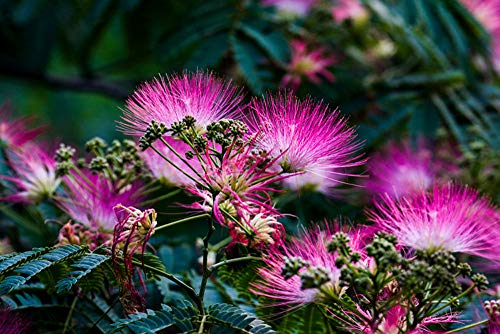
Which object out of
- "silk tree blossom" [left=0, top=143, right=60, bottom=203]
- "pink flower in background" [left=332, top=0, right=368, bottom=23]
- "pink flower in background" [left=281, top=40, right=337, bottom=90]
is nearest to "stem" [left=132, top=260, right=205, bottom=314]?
"silk tree blossom" [left=0, top=143, right=60, bottom=203]

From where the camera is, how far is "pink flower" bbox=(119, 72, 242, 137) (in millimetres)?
1767

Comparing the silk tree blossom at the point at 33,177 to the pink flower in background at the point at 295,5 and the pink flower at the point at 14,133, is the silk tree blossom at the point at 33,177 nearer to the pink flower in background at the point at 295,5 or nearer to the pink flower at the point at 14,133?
the pink flower at the point at 14,133

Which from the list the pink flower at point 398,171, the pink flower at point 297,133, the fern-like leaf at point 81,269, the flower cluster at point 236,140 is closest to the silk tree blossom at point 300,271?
the flower cluster at point 236,140

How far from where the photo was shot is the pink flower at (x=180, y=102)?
5.80ft

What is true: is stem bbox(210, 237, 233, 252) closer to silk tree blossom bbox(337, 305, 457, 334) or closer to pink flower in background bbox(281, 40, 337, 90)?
silk tree blossom bbox(337, 305, 457, 334)

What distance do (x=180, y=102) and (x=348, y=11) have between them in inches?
89.5

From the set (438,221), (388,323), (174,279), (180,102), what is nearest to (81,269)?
(174,279)

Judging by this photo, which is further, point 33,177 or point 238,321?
point 33,177

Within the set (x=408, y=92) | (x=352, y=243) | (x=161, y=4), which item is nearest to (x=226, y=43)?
(x=161, y=4)

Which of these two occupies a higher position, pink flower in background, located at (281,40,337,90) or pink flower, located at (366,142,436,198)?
pink flower in background, located at (281,40,337,90)

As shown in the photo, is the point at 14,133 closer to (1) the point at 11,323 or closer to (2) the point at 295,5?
(1) the point at 11,323

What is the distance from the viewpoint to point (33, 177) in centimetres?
222

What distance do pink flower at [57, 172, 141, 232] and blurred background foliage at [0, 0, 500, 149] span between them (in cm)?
91

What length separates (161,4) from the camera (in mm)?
3521
